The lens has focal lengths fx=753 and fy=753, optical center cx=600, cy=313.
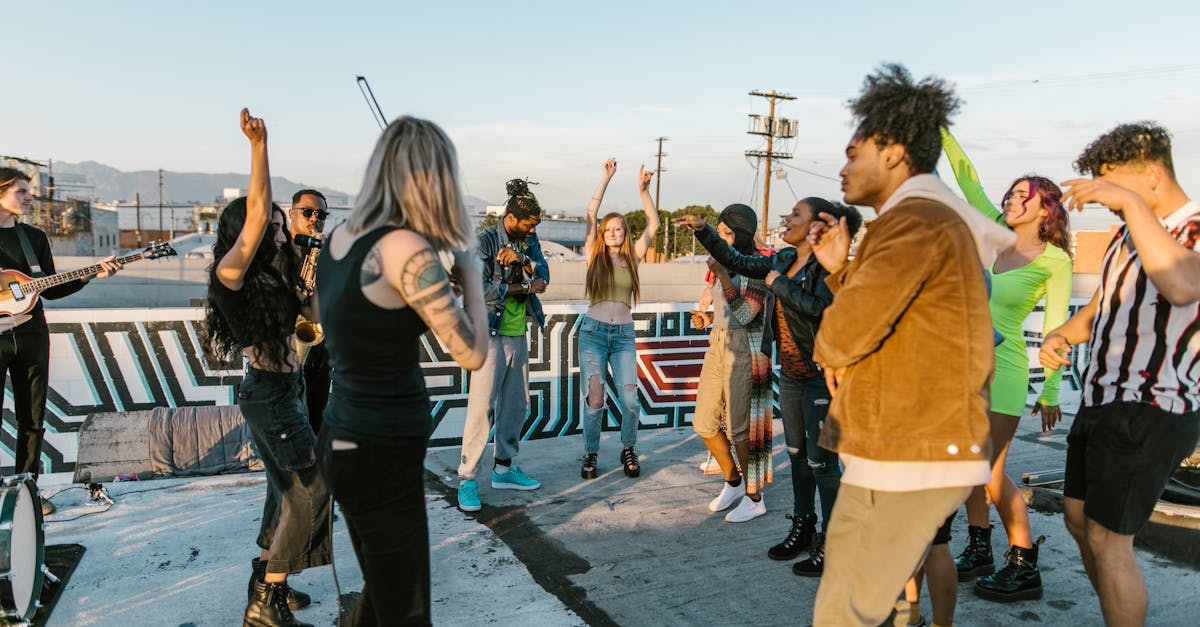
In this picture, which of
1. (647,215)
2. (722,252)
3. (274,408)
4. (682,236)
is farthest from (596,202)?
(682,236)

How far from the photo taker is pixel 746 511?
4.86 m

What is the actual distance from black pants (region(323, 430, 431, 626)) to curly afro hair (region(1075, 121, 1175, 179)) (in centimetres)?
267

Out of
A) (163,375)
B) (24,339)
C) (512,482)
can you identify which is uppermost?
(24,339)

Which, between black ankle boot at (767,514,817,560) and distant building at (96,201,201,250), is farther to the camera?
distant building at (96,201,201,250)

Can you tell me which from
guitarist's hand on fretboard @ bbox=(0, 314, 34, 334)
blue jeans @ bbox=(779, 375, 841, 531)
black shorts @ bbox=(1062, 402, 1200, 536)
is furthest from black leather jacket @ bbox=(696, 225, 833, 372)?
guitarist's hand on fretboard @ bbox=(0, 314, 34, 334)

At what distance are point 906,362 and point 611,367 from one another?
388 centimetres

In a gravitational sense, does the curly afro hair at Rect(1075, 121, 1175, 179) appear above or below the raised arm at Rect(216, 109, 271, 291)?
above

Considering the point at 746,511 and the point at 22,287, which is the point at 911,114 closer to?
the point at 746,511

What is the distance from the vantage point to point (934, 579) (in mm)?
2975

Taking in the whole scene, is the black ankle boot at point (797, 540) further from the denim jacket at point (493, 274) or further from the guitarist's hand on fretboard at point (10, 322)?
the guitarist's hand on fretboard at point (10, 322)

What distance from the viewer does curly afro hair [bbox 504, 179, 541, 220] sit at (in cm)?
523

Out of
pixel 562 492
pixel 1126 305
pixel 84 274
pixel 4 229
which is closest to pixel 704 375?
pixel 562 492

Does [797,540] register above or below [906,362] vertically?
below

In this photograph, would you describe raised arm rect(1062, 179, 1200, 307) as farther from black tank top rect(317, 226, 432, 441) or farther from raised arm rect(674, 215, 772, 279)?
black tank top rect(317, 226, 432, 441)
